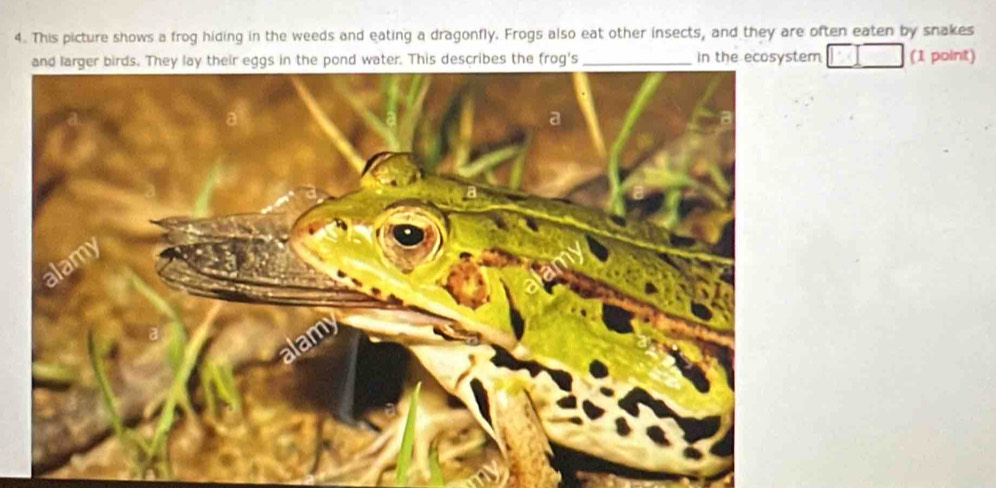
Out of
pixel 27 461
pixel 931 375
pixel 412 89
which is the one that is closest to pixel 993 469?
pixel 931 375

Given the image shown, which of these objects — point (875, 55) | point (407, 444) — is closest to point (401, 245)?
point (407, 444)

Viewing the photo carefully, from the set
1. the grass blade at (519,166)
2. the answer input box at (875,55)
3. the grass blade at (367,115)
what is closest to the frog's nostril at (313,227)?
the grass blade at (367,115)

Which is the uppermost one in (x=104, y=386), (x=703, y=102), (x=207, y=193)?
(x=703, y=102)

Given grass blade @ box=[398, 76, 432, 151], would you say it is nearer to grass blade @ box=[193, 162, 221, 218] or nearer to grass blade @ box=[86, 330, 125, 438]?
grass blade @ box=[193, 162, 221, 218]

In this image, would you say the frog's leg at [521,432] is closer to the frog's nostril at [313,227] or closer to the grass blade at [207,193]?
the frog's nostril at [313,227]

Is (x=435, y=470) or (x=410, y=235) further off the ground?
(x=410, y=235)

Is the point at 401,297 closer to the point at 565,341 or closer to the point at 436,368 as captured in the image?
the point at 436,368

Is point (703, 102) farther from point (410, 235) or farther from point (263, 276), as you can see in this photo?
point (263, 276)
